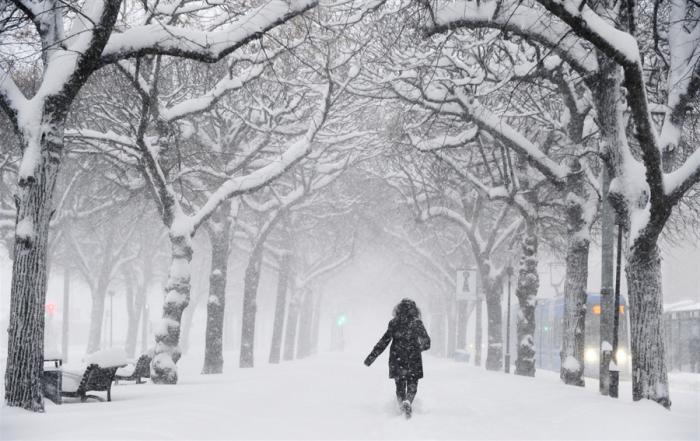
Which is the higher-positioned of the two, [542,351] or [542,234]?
[542,234]

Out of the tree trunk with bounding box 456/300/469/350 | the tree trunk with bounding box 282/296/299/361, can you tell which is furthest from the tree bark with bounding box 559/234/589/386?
the tree trunk with bounding box 456/300/469/350

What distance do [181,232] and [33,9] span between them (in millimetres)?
5974

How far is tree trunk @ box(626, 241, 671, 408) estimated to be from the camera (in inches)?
352

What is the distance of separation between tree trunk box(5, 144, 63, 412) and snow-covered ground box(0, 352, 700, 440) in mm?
306

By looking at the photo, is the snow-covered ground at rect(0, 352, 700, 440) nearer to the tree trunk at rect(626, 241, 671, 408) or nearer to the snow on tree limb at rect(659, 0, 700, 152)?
the tree trunk at rect(626, 241, 671, 408)

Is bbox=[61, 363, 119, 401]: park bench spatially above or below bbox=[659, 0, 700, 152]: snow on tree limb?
below

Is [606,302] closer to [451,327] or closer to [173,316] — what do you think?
[173,316]

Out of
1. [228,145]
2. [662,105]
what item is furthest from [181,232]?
[662,105]

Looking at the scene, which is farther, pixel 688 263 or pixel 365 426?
pixel 688 263

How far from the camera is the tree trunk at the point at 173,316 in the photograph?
1295cm

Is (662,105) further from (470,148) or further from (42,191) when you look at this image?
(42,191)

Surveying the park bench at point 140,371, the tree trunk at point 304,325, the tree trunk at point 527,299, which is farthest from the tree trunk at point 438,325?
the park bench at point 140,371

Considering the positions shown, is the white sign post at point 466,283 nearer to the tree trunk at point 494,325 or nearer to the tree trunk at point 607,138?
the tree trunk at point 494,325

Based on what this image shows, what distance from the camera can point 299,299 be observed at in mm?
29031
